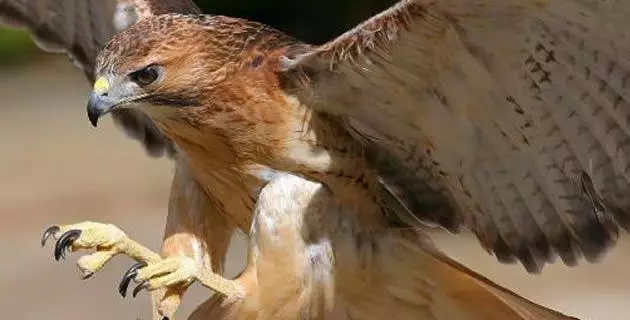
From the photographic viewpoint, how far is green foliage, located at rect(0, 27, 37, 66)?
39.2ft

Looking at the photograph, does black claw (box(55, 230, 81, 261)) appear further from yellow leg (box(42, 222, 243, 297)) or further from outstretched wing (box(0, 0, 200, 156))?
outstretched wing (box(0, 0, 200, 156))

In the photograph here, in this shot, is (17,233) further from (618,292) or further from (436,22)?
(436,22)

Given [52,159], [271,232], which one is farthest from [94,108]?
[52,159]

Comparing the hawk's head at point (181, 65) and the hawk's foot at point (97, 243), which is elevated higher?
the hawk's head at point (181, 65)

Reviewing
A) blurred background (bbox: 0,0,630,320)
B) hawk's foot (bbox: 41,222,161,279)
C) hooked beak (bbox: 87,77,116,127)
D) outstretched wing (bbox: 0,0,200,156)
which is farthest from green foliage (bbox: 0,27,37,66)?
hooked beak (bbox: 87,77,116,127)

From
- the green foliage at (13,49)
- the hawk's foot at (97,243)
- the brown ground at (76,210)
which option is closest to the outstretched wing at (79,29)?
the hawk's foot at (97,243)

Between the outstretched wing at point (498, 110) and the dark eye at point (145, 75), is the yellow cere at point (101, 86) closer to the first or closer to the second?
the dark eye at point (145, 75)

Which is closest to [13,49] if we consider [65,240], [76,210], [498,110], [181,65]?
[76,210]

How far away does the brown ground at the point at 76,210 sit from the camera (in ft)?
23.8

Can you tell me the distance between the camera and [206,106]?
9.77ft

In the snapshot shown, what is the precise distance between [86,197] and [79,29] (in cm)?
508

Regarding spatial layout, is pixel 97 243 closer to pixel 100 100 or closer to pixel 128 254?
pixel 128 254

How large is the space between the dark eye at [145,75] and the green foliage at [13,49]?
927 centimetres

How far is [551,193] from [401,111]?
14.4 inches
